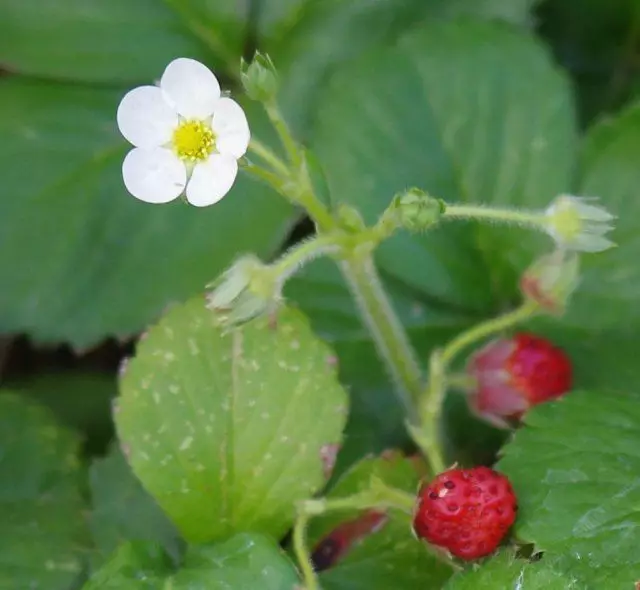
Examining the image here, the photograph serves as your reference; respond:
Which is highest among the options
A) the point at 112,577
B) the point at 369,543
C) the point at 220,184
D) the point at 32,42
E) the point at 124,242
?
the point at 32,42

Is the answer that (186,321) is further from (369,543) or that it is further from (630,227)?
(630,227)

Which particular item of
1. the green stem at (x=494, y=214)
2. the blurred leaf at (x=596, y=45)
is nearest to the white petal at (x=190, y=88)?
the green stem at (x=494, y=214)

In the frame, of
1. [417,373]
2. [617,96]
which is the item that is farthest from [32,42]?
[617,96]

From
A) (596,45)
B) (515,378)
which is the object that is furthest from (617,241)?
(596,45)

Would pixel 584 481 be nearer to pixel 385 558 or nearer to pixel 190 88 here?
pixel 385 558

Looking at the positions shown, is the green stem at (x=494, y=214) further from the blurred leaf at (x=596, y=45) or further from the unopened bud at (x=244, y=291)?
the blurred leaf at (x=596, y=45)
